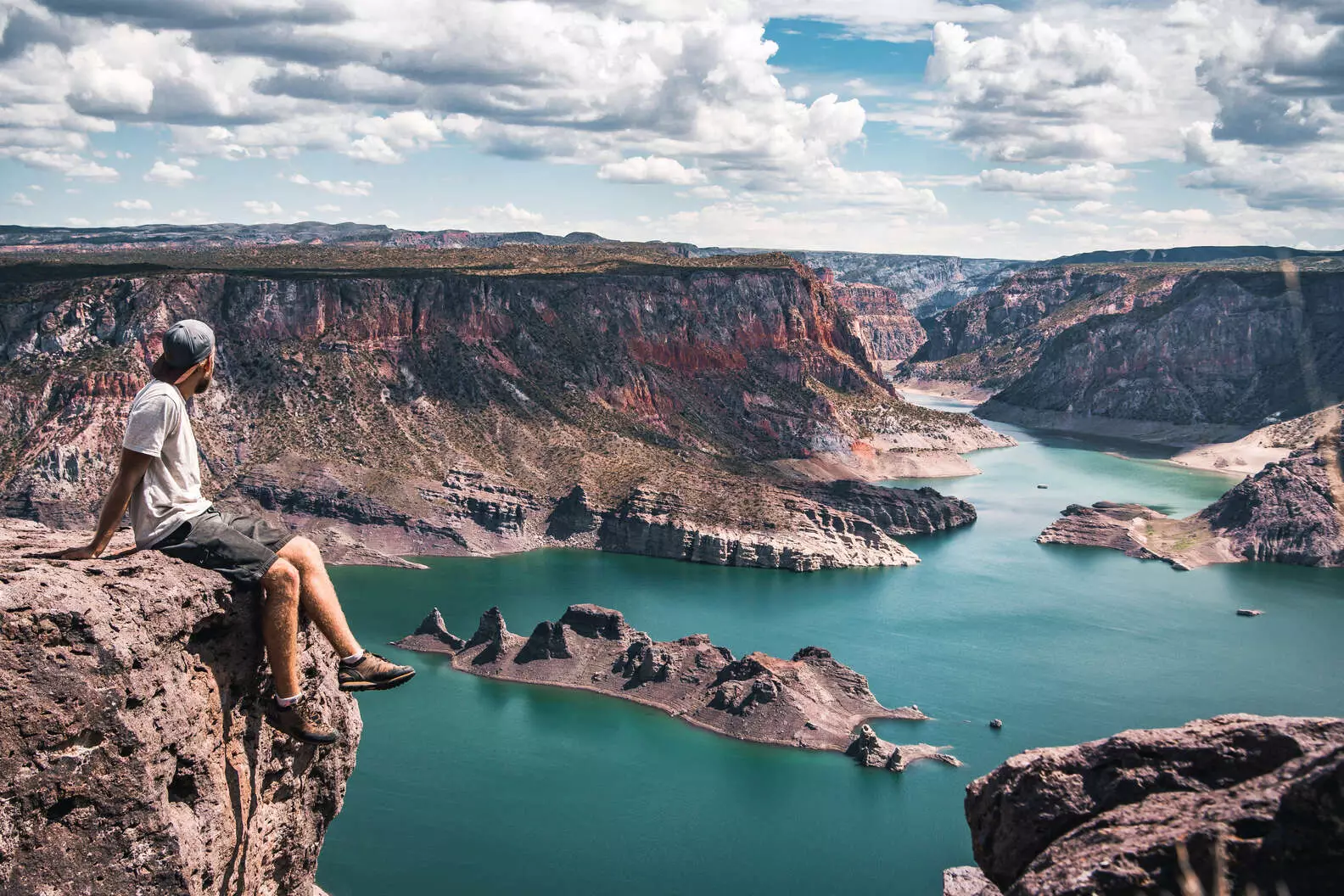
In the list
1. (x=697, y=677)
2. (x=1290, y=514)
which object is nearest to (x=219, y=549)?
(x=697, y=677)

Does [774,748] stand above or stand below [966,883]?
below

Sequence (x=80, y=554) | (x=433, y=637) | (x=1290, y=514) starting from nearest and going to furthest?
(x=80, y=554) → (x=433, y=637) → (x=1290, y=514)

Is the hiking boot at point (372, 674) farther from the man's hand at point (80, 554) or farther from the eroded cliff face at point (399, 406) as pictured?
the eroded cliff face at point (399, 406)

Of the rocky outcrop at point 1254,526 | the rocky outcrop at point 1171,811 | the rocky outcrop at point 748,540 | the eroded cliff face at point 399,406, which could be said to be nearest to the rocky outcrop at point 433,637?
the eroded cliff face at point 399,406

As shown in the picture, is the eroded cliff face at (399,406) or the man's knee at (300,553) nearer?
the man's knee at (300,553)

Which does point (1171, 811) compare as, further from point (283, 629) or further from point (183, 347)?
point (183, 347)

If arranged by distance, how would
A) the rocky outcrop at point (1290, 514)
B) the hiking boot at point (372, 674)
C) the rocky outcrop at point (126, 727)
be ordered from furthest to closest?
1. the rocky outcrop at point (1290, 514)
2. the hiking boot at point (372, 674)
3. the rocky outcrop at point (126, 727)

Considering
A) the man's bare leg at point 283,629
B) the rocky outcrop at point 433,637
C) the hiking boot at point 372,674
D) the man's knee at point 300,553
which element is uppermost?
the man's knee at point 300,553
